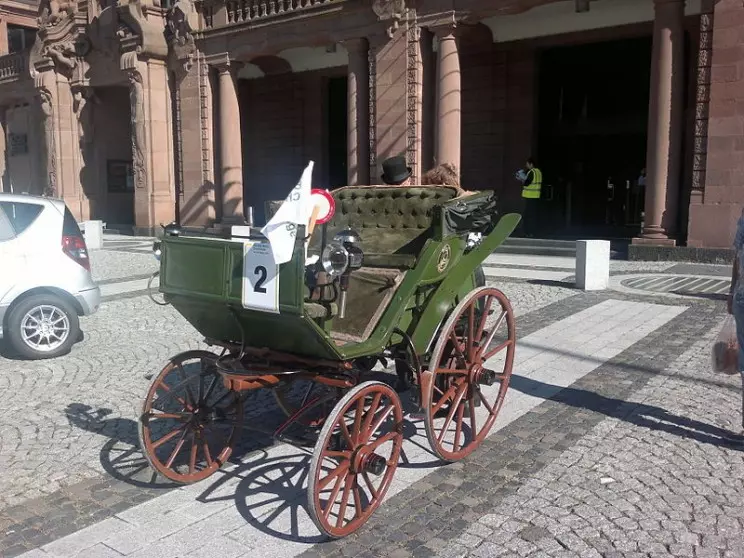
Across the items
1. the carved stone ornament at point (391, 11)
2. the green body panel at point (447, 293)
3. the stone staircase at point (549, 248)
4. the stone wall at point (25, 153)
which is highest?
the carved stone ornament at point (391, 11)

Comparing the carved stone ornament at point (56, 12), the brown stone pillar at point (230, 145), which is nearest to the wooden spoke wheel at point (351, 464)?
the brown stone pillar at point (230, 145)

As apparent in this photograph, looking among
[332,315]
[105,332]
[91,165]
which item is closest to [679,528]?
[332,315]

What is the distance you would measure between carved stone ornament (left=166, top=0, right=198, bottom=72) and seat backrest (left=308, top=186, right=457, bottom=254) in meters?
17.6

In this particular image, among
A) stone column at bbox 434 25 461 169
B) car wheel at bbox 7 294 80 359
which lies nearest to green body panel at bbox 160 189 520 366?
car wheel at bbox 7 294 80 359

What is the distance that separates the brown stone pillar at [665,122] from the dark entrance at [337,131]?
11.8 metres

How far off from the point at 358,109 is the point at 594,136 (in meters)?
6.75

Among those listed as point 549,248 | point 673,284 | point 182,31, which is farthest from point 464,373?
point 182,31

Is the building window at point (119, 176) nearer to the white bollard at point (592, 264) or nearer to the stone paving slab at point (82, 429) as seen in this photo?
the stone paving slab at point (82, 429)

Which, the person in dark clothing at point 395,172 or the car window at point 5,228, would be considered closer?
the person in dark clothing at point 395,172

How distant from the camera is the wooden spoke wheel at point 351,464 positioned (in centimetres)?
316

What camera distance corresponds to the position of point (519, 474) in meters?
4.09

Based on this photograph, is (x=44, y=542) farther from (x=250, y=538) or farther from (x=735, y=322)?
(x=735, y=322)

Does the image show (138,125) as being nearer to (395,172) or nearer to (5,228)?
(5,228)

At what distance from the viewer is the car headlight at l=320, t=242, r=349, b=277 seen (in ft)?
11.0
